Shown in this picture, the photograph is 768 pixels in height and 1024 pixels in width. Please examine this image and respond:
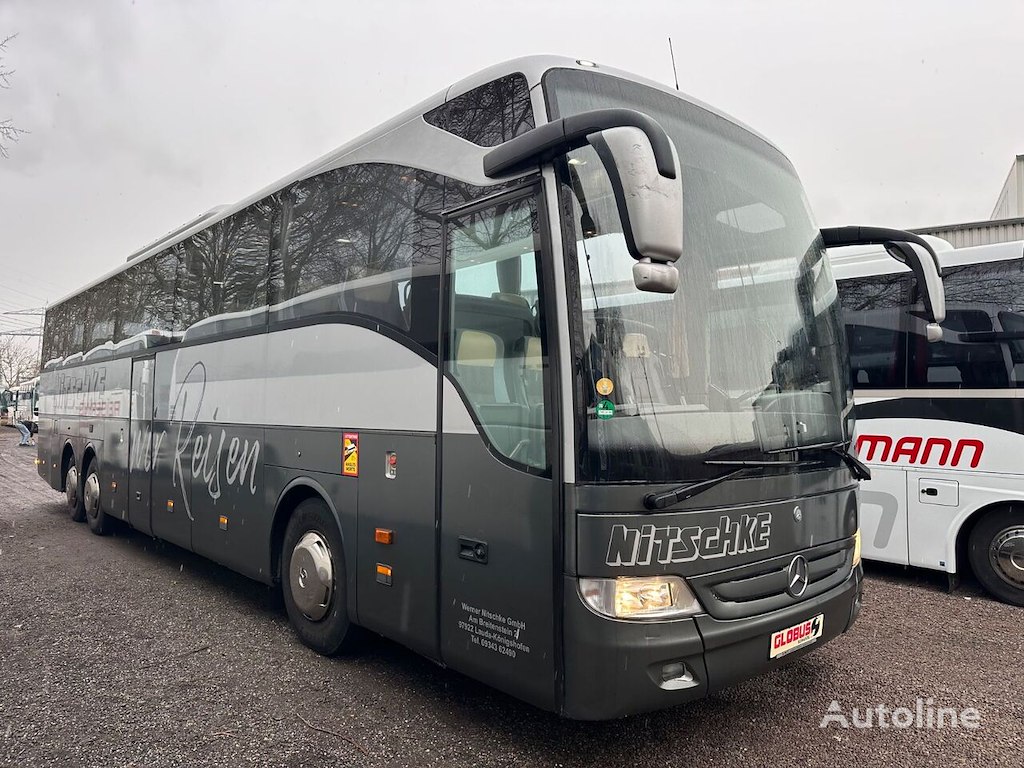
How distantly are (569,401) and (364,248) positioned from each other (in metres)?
2.17

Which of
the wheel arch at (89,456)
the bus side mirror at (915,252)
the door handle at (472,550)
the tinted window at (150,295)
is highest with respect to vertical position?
the tinted window at (150,295)

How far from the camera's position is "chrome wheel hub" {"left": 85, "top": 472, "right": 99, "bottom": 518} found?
9.51m

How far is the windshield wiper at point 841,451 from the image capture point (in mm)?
3619

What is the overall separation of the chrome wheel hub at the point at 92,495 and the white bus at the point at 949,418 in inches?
351

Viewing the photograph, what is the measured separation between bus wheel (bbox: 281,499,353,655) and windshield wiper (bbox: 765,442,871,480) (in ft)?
9.04

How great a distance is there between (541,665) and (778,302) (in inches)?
82.6

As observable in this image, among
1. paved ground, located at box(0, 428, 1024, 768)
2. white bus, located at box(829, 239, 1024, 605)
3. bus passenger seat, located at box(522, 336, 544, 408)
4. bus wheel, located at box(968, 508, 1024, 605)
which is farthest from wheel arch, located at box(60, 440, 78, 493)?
bus wheel, located at box(968, 508, 1024, 605)

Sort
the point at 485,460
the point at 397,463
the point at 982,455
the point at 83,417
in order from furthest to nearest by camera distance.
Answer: the point at 83,417 < the point at 982,455 < the point at 397,463 < the point at 485,460

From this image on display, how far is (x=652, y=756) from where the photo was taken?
359 centimetres

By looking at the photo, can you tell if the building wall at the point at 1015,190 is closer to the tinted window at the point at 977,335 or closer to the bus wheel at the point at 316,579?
the tinted window at the point at 977,335

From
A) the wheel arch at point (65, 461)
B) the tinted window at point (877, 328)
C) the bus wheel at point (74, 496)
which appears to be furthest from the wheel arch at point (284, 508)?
the wheel arch at point (65, 461)

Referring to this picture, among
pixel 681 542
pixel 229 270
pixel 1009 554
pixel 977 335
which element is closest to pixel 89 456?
pixel 229 270

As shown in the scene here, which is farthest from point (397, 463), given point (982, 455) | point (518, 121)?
point (982, 455)

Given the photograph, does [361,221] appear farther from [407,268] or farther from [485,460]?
[485,460]
